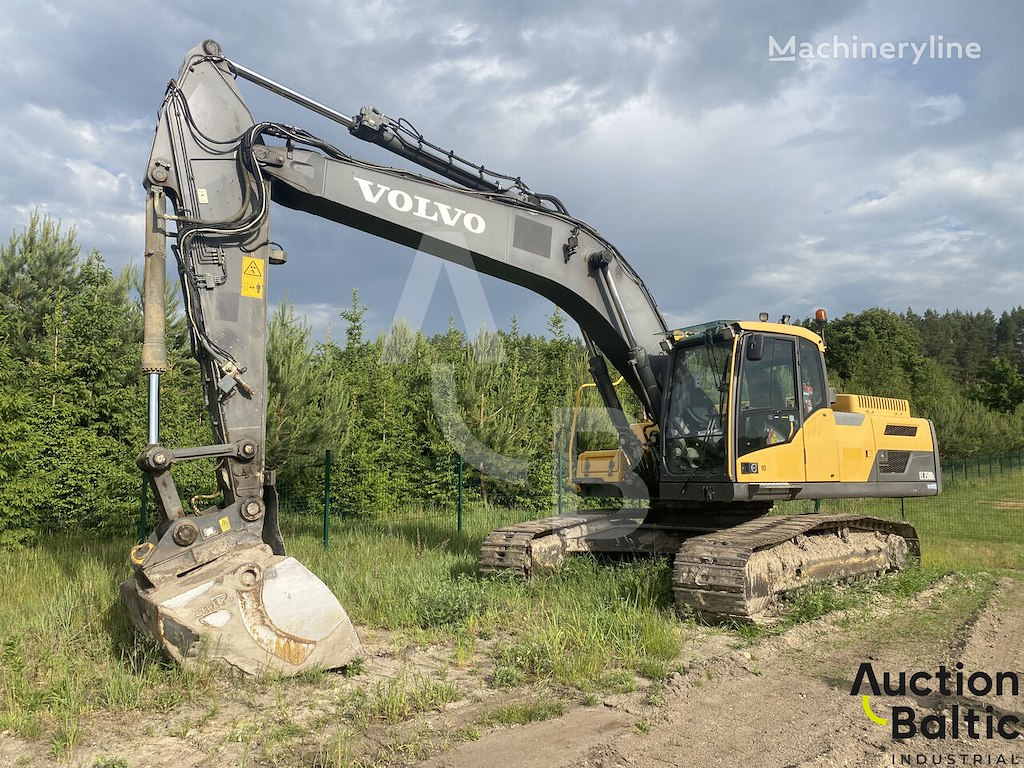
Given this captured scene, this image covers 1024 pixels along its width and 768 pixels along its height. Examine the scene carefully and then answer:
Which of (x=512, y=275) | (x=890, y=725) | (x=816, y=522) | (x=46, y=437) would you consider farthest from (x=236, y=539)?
(x=46, y=437)

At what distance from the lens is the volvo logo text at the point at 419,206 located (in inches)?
247

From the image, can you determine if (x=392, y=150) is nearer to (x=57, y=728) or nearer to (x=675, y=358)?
(x=675, y=358)

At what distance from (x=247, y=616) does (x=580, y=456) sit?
15.7 feet

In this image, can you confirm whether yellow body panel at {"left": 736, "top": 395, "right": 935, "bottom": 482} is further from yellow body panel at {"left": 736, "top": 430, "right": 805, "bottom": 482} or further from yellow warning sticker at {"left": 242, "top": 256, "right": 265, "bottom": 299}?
yellow warning sticker at {"left": 242, "top": 256, "right": 265, "bottom": 299}

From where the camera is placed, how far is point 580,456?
29.0 ft

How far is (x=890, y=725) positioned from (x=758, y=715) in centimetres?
72

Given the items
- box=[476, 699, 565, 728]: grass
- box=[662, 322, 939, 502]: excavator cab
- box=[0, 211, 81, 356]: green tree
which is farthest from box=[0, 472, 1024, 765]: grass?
box=[0, 211, 81, 356]: green tree

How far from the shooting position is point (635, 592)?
719cm

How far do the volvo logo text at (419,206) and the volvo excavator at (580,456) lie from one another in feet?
0.04

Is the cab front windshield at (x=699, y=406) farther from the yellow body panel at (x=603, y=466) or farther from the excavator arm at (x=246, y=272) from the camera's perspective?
the excavator arm at (x=246, y=272)

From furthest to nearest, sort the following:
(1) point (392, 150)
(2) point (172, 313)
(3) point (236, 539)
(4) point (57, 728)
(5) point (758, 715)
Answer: (2) point (172, 313), (1) point (392, 150), (3) point (236, 539), (5) point (758, 715), (4) point (57, 728)

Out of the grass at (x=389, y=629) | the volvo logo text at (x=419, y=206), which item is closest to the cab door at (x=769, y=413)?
the grass at (x=389, y=629)

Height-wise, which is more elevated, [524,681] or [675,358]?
[675,358]

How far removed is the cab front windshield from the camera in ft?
23.6
